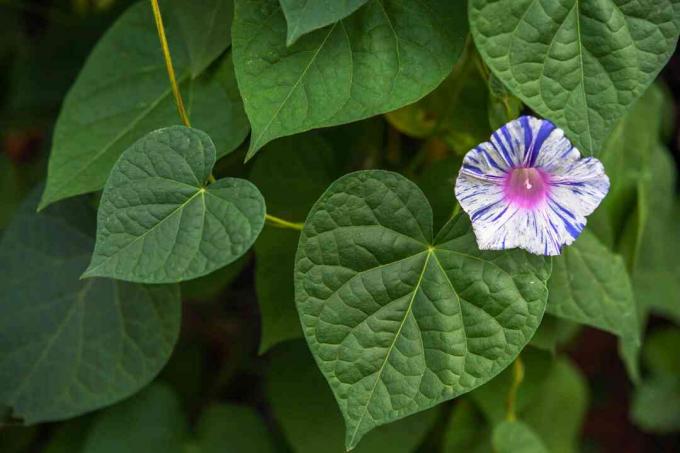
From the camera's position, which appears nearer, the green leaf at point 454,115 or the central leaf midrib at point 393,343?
the central leaf midrib at point 393,343

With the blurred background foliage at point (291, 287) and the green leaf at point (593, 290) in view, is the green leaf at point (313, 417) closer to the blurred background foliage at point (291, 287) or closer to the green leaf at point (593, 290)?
the blurred background foliage at point (291, 287)

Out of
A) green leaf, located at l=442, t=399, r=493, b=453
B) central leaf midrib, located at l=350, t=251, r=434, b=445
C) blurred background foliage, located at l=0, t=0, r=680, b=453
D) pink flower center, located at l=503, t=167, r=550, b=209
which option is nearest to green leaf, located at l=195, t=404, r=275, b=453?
blurred background foliage, located at l=0, t=0, r=680, b=453

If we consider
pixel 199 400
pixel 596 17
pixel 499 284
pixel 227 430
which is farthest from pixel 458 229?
pixel 199 400

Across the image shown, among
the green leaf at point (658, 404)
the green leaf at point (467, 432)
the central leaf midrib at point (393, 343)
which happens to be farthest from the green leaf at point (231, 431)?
the green leaf at point (658, 404)

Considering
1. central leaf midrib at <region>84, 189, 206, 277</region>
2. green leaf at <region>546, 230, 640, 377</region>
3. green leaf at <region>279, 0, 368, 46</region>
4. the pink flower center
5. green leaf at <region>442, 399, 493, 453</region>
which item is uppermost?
green leaf at <region>279, 0, 368, 46</region>

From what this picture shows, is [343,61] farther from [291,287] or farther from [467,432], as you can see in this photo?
[467,432]

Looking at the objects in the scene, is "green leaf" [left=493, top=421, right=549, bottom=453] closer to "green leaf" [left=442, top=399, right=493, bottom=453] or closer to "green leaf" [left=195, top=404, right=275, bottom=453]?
"green leaf" [left=442, top=399, right=493, bottom=453]

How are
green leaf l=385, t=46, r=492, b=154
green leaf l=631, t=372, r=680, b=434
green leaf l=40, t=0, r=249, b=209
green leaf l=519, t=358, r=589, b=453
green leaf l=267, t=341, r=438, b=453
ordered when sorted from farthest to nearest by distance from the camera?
green leaf l=631, t=372, r=680, b=434 < green leaf l=519, t=358, r=589, b=453 < green leaf l=267, t=341, r=438, b=453 < green leaf l=385, t=46, r=492, b=154 < green leaf l=40, t=0, r=249, b=209

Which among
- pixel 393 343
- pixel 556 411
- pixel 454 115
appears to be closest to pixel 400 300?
pixel 393 343
